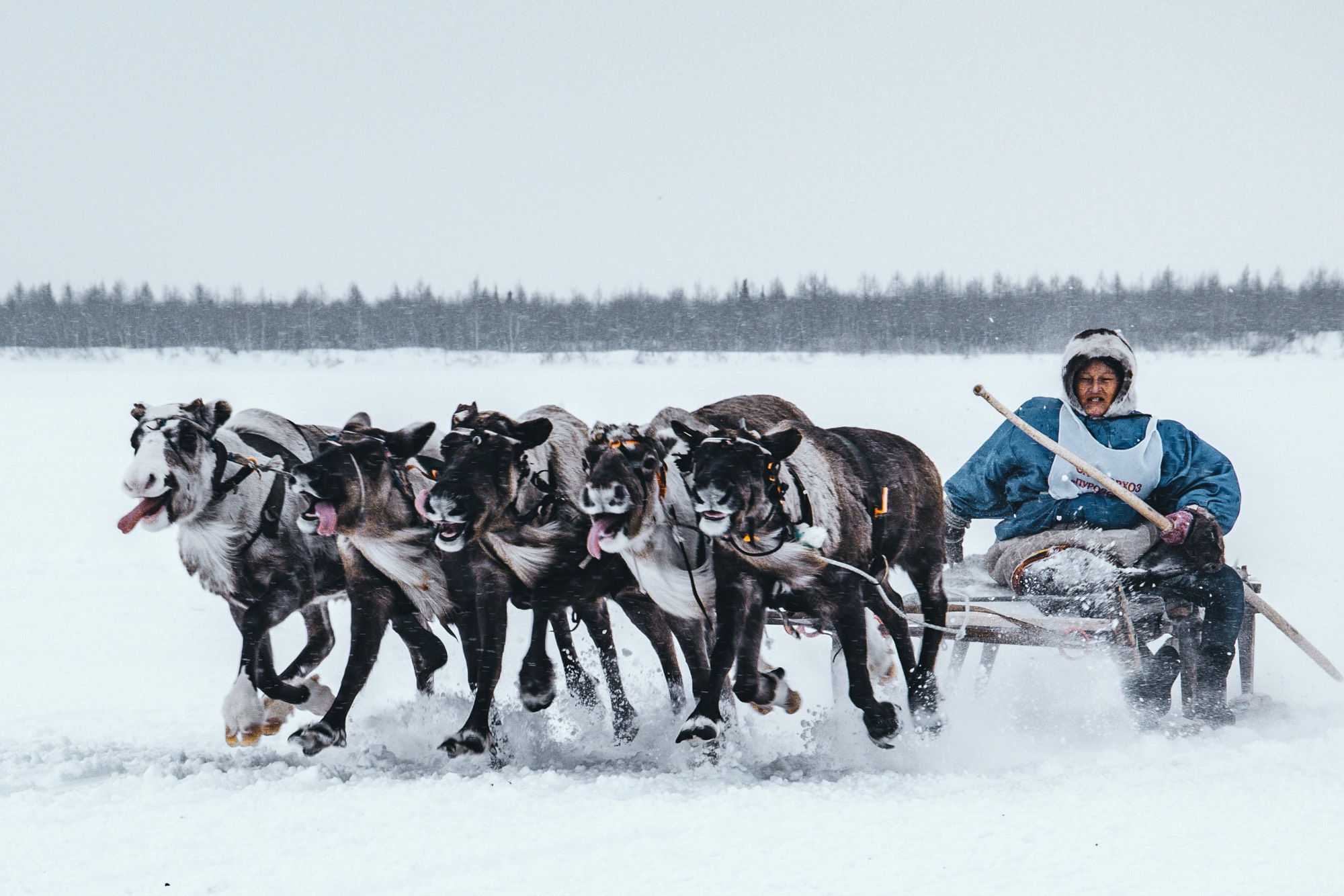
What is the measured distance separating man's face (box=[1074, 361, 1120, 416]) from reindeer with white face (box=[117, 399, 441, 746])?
161 inches

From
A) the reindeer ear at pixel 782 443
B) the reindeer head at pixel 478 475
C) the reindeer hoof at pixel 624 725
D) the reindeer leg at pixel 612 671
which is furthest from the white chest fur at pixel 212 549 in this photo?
the reindeer ear at pixel 782 443

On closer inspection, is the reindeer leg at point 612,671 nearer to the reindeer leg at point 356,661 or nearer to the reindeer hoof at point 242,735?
the reindeer leg at point 356,661

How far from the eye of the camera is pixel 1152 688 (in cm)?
475

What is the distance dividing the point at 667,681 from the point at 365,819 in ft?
5.24

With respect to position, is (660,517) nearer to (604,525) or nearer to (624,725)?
(604,525)

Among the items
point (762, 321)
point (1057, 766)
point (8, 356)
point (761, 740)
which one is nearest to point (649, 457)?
point (761, 740)

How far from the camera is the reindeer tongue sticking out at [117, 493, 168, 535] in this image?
13.4 feet

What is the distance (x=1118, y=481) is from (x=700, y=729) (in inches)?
106

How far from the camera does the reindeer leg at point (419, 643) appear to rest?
4570 mm

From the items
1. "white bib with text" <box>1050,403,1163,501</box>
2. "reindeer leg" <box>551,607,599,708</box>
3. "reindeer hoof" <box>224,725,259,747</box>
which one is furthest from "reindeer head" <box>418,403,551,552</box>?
"white bib with text" <box>1050,403,1163,501</box>

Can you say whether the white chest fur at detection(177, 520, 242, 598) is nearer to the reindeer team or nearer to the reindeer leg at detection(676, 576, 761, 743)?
the reindeer team

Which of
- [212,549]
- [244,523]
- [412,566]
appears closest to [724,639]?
[412,566]

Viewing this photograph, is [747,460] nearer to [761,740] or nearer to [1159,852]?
[761,740]

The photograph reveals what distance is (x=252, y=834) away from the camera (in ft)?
12.2
